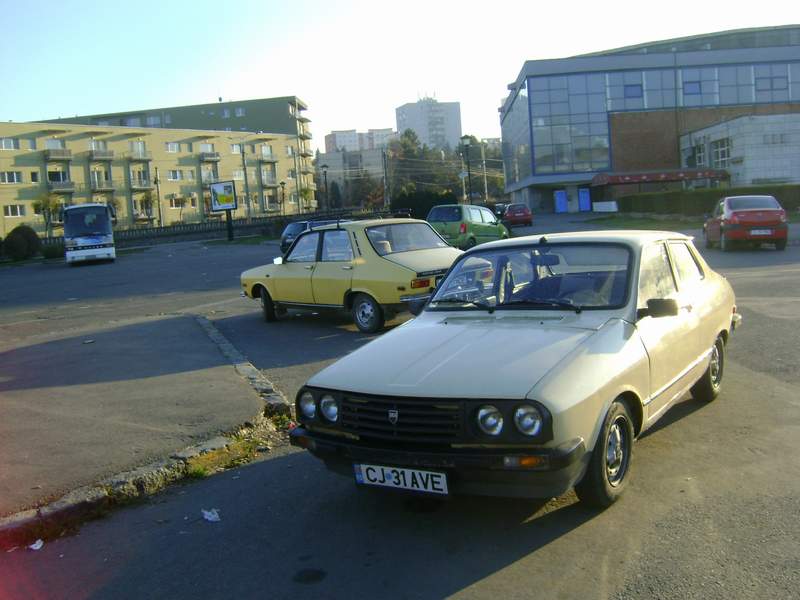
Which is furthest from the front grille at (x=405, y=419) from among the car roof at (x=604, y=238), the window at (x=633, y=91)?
the window at (x=633, y=91)

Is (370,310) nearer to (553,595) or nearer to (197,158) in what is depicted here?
(553,595)

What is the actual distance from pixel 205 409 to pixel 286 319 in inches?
260

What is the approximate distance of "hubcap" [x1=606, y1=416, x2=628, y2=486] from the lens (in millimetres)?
4517

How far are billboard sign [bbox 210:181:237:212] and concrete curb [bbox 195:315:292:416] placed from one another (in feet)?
168

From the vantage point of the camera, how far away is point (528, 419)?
398 cm

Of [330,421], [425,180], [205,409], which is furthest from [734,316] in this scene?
[425,180]

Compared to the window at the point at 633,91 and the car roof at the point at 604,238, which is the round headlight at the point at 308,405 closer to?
the car roof at the point at 604,238

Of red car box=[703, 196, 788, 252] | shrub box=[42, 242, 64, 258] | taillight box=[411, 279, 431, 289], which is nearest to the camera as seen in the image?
taillight box=[411, 279, 431, 289]

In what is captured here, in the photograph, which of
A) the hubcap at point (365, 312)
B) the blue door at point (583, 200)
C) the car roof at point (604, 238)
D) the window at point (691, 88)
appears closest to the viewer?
the car roof at point (604, 238)

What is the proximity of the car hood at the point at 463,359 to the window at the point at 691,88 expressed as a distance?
7147 cm

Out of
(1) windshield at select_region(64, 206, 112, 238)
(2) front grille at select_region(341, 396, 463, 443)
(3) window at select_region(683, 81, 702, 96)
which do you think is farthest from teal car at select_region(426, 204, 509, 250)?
(3) window at select_region(683, 81, 702, 96)

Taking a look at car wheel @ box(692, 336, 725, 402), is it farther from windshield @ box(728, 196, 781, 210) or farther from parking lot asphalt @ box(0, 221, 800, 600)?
windshield @ box(728, 196, 781, 210)

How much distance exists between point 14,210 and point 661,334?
84459mm

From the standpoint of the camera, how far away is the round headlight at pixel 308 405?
4.68 m
